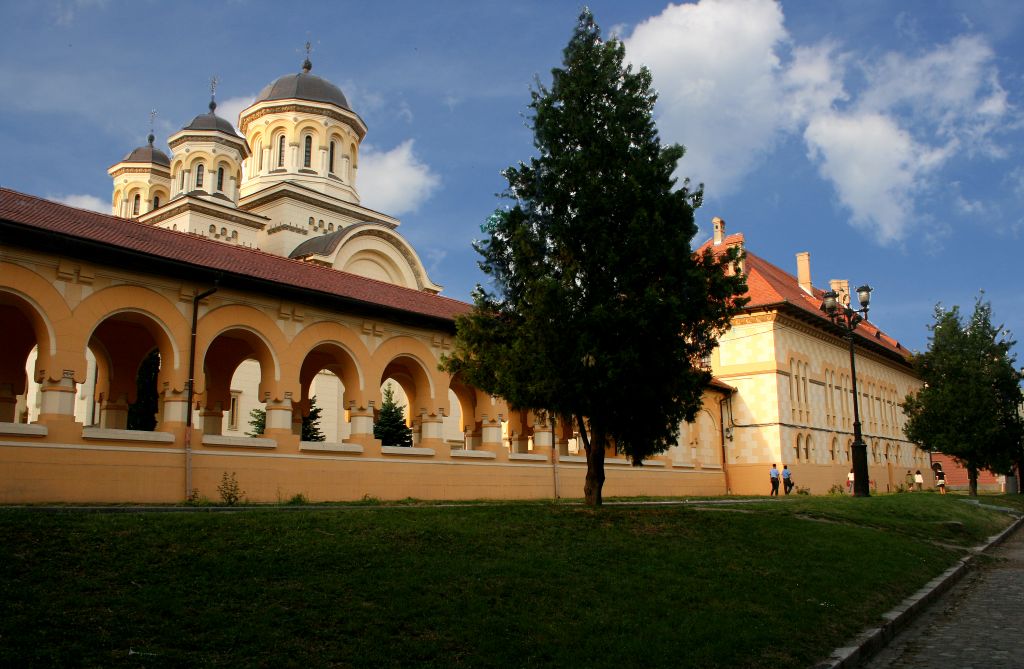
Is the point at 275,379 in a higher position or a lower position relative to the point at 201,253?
lower

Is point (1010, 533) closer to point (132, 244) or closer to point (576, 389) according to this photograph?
point (576, 389)

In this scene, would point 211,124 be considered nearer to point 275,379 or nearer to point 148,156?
point 148,156

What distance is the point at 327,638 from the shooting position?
693 centimetres

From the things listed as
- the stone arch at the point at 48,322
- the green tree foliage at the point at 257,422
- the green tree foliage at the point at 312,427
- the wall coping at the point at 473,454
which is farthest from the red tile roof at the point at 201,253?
the green tree foliage at the point at 257,422

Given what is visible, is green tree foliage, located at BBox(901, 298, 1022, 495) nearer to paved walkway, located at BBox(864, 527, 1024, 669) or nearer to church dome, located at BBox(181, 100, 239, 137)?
paved walkway, located at BBox(864, 527, 1024, 669)

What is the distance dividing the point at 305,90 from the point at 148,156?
50.5ft

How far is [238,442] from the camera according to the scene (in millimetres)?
19531

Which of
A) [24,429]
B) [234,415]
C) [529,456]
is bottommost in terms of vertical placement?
[529,456]

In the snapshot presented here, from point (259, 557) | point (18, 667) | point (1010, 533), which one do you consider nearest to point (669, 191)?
Result: point (259, 557)

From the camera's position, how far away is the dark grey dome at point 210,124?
160 feet

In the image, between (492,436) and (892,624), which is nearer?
(892,624)

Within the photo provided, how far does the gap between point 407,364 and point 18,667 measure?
19218 millimetres

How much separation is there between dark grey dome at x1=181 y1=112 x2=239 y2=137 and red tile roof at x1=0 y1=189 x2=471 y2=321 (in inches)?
1124

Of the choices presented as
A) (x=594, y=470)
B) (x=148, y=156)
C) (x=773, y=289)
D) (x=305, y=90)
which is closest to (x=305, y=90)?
(x=305, y=90)
